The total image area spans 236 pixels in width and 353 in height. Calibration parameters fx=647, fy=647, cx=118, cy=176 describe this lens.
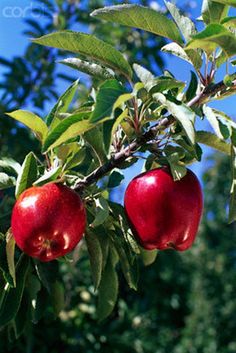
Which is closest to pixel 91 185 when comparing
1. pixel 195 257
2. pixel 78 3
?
pixel 78 3

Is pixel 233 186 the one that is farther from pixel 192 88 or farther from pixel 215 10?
pixel 215 10

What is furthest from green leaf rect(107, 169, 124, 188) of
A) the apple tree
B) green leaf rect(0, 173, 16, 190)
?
green leaf rect(0, 173, 16, 190)

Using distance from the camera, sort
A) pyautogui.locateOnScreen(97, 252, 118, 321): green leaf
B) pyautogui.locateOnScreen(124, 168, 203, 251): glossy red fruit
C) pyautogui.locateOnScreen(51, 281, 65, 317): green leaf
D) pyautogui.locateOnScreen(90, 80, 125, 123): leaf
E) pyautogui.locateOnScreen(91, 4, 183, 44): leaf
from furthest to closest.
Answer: pyautogui.locateOnScreen(51, 281, 65, 317): green leaf < pyautogui.locateOnScreen(97, 252, 118, 321): green leaf < pyautogui.locateOnScreen(124, 168, 203, 251): glossy red fruit < pyautogui.locateOnScreen(91, 4, 183, 44): leaf < pyautogui.locateOnScreen(90, 80, 125, 123): leaf

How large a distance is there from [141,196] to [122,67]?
24 centimetres

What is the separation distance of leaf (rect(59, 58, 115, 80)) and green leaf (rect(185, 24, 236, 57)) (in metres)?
0.19

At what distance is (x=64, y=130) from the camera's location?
1.02 meters

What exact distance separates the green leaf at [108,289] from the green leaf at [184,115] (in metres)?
0.45

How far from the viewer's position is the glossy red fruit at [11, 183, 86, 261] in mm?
1130

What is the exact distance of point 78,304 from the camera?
10.5 feet

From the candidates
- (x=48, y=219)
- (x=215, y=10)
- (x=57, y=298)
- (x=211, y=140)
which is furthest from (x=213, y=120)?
(x=57, y=298)

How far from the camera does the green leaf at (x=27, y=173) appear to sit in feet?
3.86

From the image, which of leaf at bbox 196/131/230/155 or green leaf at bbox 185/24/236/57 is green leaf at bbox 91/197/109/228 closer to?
leaf at bbox 196/131/230/155

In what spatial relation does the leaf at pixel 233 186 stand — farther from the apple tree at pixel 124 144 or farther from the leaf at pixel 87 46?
the leaf at pixel 87 46

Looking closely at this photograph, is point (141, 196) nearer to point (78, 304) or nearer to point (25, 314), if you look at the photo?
point (25, 314)
